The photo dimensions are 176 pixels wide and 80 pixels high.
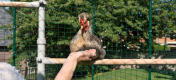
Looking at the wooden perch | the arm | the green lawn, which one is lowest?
the green lawn

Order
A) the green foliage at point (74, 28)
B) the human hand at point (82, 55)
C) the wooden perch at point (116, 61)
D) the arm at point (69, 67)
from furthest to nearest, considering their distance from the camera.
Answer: the green foliage at point (74, 28) → the wooden perch at point (116, 61) → the human hand at point (82, 55) → the arm at point (69, 67)

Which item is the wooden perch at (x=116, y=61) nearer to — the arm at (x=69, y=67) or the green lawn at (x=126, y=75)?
the arm at (x=69, y=67)

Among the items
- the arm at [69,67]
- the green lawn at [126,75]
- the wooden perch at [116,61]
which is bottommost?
the green lawn at [126,75]

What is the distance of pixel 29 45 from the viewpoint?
251 inches

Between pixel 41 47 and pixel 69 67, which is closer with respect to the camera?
pixel 69 67

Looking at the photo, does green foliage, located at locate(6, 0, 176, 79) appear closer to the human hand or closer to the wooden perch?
the wooden perch

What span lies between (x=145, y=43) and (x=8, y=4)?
20.2 feet

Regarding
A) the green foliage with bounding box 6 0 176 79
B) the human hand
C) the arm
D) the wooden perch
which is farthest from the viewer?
the green foliage with bounding box 6 0 176 79

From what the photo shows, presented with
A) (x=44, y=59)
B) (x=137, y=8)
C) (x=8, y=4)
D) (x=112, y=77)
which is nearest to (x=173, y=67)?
(x=112, y=77)

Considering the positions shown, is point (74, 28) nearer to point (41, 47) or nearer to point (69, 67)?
point (41, 47)

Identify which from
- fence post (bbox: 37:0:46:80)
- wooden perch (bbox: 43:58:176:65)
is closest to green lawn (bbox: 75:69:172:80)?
wooden perch (bbox: 43:58:176:65)

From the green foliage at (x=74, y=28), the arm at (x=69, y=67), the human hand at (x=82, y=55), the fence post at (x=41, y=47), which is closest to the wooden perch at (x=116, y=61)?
the fence post at (x=41, y=47)

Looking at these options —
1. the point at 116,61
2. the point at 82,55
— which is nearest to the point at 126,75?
the point at 116,61

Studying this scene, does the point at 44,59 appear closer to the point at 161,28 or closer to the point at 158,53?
the point at 158,53
